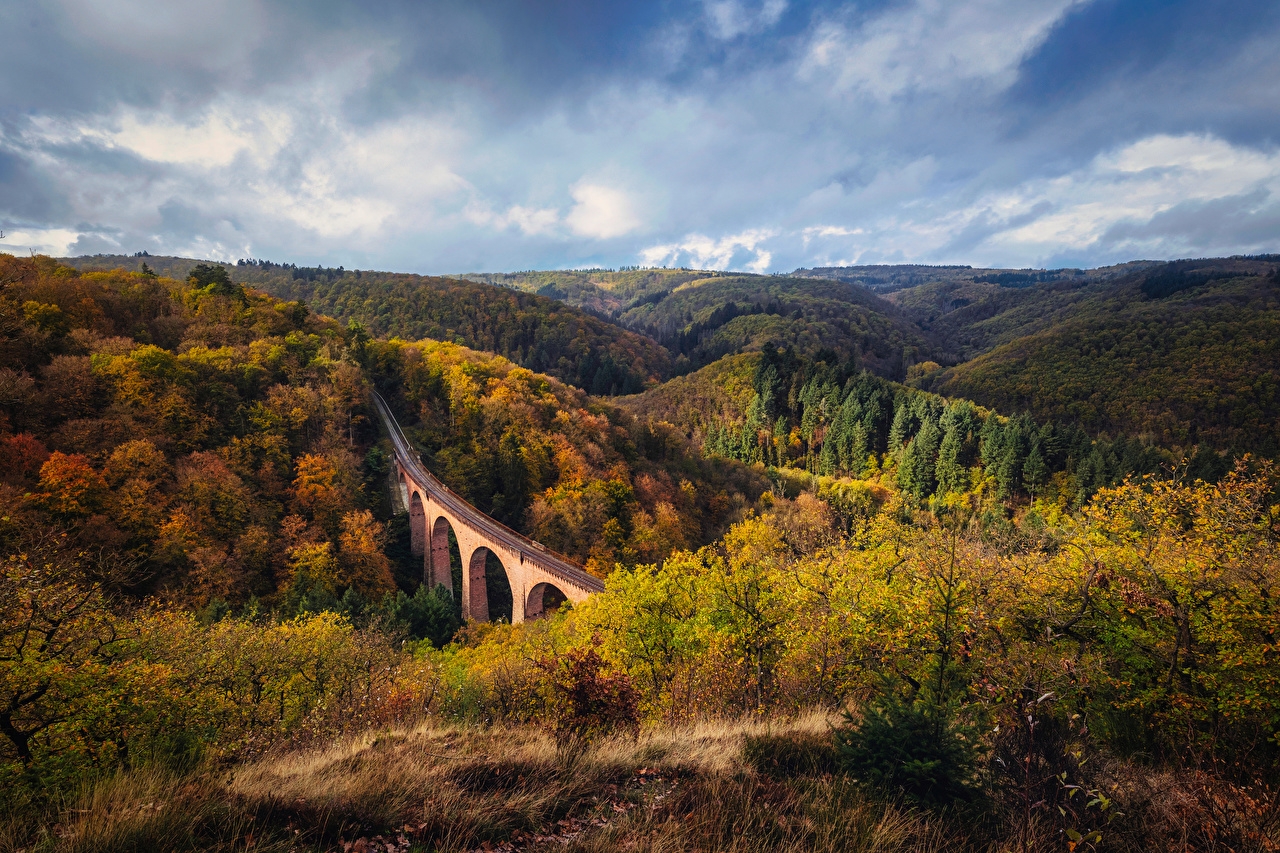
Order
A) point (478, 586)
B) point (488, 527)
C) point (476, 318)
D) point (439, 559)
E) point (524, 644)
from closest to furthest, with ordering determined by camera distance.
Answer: point (524, 644)
point (488, 527)
point (478, 586)
point (439, 559)
point (476, 318)

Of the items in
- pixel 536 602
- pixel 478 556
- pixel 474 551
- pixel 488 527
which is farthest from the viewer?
pixel 478 556

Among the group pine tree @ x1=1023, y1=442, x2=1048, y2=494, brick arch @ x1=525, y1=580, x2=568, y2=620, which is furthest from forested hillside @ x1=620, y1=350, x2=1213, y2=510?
brick arch @ x1=525, y1=580, x2=568, y2=620

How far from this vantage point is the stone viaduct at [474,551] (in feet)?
107

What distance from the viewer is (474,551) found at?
127 feet

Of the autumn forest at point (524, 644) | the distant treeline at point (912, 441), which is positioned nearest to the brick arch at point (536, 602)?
the autumn forest at point (524, 644)

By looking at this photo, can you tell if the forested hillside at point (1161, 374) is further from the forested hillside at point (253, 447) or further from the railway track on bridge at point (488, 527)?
the railway track on bridge at point (488, 527)

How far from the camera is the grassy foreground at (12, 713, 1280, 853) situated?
4.56 metres

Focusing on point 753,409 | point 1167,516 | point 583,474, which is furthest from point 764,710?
point 753,409

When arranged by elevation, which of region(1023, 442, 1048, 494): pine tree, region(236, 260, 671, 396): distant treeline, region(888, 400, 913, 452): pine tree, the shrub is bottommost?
region(1023, 442, 1048, 494): pine tree

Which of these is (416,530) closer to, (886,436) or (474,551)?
(474,551)

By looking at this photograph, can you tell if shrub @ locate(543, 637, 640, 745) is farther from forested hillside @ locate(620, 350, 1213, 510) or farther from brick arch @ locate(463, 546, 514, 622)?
forested hillside @ locate(620, 350, 1213, 510)

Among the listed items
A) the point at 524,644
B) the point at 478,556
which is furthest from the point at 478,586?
the point at 524,644

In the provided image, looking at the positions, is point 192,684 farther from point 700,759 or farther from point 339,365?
point 339,365

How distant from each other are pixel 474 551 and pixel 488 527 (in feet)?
9.10
